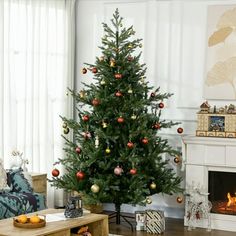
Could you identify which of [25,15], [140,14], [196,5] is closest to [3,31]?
[25,15]

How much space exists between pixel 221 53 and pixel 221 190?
154cm

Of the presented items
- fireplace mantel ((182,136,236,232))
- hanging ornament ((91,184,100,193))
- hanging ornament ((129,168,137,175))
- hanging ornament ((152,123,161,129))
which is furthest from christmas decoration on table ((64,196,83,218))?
fireplace mantel ((182,136,236,232))

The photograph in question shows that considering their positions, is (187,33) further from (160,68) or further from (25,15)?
(25,15)

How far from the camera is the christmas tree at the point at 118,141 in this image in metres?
7.03

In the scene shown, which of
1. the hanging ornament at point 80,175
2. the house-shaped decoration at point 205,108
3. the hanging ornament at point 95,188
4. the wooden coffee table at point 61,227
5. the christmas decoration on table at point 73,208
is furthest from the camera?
the house-shaped decoration at point 205,108

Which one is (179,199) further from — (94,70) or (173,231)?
(94,70)

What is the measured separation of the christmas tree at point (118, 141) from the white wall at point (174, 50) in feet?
2.11

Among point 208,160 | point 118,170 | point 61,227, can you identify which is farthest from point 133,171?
point 61,227

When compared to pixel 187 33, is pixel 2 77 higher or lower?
lower

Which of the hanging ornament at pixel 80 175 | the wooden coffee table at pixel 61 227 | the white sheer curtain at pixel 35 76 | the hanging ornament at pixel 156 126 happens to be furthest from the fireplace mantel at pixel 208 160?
the wooden coffee table at pixel 61 227

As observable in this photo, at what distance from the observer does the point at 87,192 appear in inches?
280

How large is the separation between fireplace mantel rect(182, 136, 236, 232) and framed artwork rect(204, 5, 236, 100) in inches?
23.6

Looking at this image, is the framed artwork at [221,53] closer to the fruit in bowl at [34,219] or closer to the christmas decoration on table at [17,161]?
the christmas decoration on table at [17,161]

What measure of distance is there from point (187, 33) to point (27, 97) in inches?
79.0
